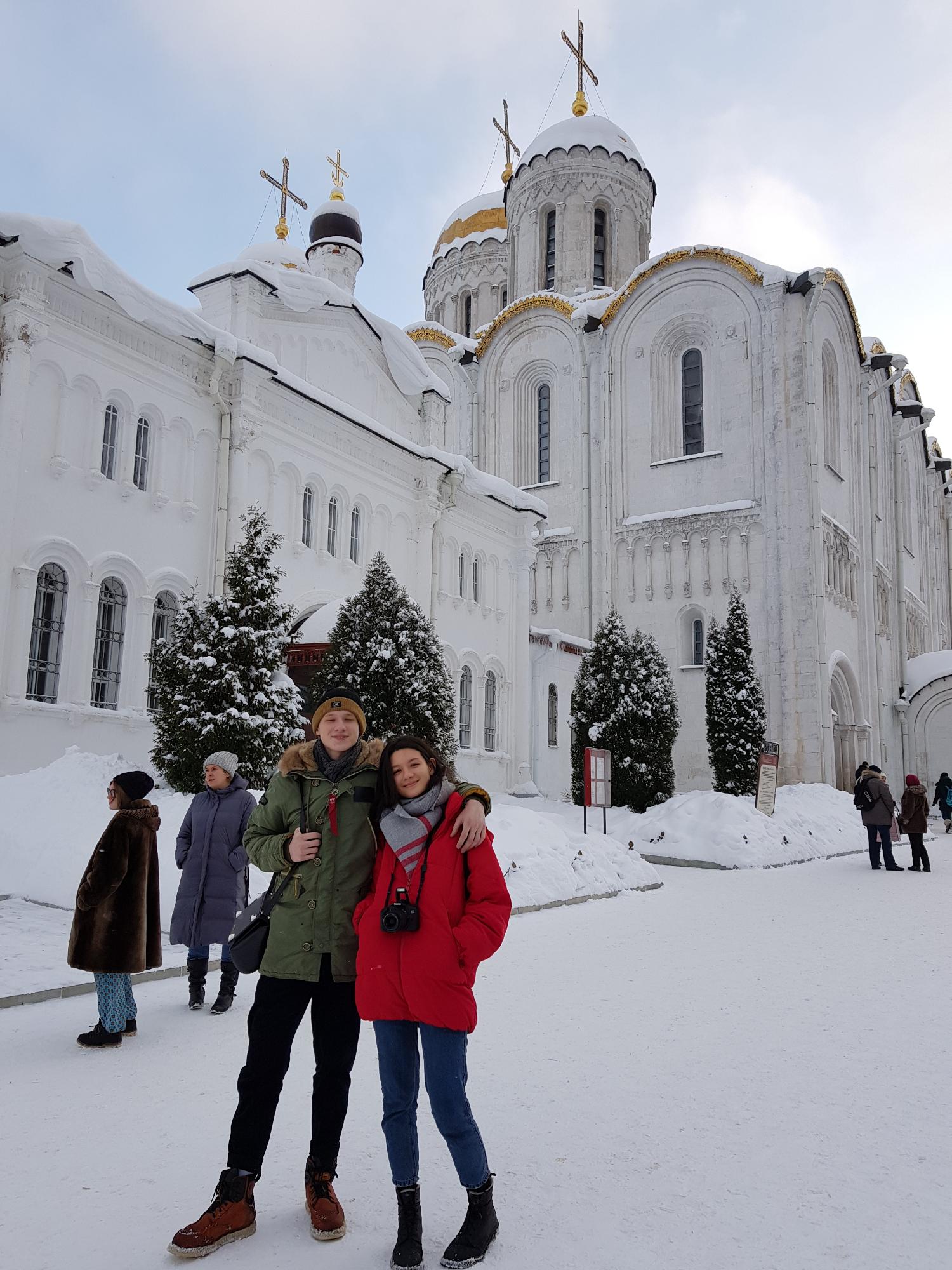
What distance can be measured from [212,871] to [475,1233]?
3.83 metres

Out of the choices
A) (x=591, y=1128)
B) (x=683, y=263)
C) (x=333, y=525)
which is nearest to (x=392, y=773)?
(x=591, y=1128)

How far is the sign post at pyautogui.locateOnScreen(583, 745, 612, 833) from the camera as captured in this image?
565 inches

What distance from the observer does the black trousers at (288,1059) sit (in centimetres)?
313

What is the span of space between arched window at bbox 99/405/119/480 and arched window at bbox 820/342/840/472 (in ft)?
80.8

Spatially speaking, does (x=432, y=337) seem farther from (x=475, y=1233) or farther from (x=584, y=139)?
(x=475, y=1233)

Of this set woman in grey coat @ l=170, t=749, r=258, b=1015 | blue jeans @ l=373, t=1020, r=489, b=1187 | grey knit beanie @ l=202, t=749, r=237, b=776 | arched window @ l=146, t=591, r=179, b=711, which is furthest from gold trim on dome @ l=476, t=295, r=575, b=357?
blue jeans @ l=373, t=1020, r=489, b=1187

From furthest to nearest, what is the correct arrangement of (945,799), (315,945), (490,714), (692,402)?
(692,402) < (945,799) < (490,714) < (315,945)

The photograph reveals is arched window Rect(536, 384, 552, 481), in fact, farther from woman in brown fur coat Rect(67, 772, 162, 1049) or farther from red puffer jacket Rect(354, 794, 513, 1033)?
red puffer jacket Rect(354, 794, 513, 1033)

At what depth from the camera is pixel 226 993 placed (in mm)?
6027

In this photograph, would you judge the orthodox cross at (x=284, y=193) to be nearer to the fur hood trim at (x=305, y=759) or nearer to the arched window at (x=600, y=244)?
the arched window at (x=600, y=244)

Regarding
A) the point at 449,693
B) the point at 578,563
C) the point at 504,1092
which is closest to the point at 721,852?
the point at 449,693

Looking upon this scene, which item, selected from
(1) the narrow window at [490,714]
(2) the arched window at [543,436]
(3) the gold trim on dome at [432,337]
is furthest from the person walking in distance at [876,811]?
(3) the gold trim on dome at [432,337]

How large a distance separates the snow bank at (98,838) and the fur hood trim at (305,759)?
5.79 metres

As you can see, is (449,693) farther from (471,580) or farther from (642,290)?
(642,290)
